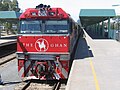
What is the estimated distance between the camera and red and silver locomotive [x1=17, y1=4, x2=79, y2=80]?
40.9 feet

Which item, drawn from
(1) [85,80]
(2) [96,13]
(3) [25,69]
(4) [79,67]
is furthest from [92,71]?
(2) [96,13]

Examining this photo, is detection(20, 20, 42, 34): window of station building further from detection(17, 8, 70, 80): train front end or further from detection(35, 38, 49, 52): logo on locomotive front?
detection(35, 38, 49, 52): logo on locomotive front

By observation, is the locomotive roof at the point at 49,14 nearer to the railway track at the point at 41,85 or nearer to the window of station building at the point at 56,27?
the window of station building at the point at 56,27

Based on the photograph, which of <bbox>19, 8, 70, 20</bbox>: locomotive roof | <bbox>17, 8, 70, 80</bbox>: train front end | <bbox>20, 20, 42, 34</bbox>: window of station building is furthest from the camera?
<bbox>20, 20, 42, 34</bbox>: window of station building

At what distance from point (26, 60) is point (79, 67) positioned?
2996mm

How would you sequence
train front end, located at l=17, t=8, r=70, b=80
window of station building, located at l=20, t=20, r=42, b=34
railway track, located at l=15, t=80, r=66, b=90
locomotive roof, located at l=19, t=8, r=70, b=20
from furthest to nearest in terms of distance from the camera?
window of station building, located at l=20, t=20, r=42, b=34, locomotive roof, located at l=19, t=8, r=70, b=20, train front end, located at l=17, t=8, r=70, b=80, railway track, located at l=15, t=80, r=66, b=90

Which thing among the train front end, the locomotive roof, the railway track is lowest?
the railway track

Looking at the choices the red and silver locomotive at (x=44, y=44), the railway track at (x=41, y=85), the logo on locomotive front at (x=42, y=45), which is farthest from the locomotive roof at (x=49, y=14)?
the railway track at (x=41, y=85)

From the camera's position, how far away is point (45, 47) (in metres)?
12.5

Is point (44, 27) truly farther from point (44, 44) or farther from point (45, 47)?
point (45, 47)

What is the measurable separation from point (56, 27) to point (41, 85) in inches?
102

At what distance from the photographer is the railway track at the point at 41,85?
12.3 m

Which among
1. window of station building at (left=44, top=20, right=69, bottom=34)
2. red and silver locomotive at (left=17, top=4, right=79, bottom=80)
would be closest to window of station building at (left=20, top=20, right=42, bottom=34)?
red and silver locomotive at (left=17, top=4, right=79, bottom=80)

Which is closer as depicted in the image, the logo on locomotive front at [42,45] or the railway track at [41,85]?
the railway track at [41,85]
